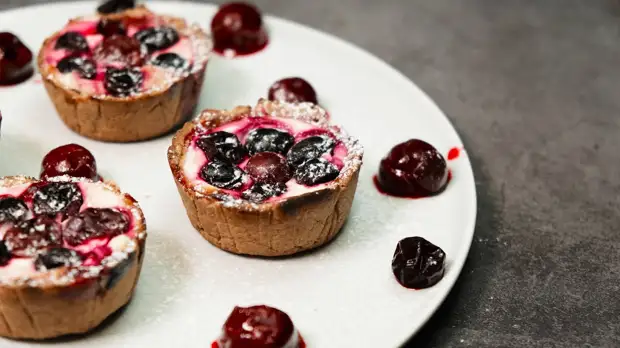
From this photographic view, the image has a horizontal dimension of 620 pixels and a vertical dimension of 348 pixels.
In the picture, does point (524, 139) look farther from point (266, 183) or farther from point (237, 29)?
point (266, 183)

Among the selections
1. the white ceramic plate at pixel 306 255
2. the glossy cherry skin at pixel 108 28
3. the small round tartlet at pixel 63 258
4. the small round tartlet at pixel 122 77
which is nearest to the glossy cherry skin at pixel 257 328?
the white ceramic plate at pixel 306 255

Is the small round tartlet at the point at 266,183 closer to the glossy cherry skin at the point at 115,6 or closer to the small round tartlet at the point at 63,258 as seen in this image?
the small round tartlet at the point at 63,258

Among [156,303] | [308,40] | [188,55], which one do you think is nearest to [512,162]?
[308,40]

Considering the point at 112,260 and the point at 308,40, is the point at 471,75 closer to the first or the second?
the point at 308,40

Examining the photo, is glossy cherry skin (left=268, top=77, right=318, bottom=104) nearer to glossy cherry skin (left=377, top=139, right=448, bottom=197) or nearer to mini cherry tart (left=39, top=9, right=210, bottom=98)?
mini cherry tart (left=39, top=9, right=210, bottom=98)

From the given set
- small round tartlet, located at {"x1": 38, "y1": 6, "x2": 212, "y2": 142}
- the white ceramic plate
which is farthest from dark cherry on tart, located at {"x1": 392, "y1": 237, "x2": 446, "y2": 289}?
small round tartlet, located at {"x1": 38, "y1": 6, "x2": 212, "y2": 142}

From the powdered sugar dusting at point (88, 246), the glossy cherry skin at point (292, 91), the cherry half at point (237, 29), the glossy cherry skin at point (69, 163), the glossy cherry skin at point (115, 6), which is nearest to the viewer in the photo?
the powdered sugar dusting at point (88, 246)
